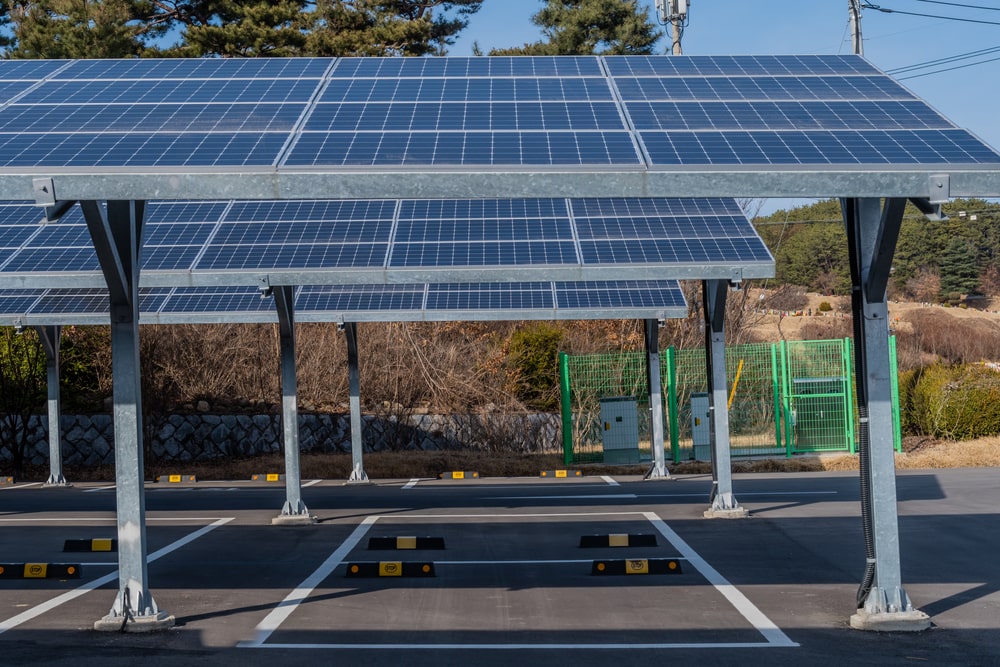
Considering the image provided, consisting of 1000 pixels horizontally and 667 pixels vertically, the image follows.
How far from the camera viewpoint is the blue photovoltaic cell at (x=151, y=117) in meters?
9.05

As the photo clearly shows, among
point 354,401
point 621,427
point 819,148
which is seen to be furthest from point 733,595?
point 621,427

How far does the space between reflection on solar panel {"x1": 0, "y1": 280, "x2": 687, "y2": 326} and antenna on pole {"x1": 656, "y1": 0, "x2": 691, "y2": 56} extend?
34.2 feet

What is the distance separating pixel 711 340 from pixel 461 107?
6895mm

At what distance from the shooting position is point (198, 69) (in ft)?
39.6

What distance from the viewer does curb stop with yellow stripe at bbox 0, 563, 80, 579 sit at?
11352 mm

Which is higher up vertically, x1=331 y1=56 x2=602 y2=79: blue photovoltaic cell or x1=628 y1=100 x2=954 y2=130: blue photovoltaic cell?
x1=331 y1=56 x2=602 y2=79: blue photovoltaic cell

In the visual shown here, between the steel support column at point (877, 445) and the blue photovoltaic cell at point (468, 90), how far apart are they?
287 centimetres

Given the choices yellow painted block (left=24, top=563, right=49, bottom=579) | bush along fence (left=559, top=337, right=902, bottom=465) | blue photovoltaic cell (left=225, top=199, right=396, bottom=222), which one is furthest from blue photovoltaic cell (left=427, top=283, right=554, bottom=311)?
yellow painted block (left=24, top=563, right=49, bottom=579)

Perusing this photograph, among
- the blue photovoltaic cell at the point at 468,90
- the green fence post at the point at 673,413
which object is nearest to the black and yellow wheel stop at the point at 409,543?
the blue photovoltaic cell at the point at 468,90

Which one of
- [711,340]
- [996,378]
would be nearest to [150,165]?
[711,340]

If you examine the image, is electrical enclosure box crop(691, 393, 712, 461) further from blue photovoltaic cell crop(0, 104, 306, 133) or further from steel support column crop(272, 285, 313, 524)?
blue photovoltaic cell crop(0, 104, 306, 133)

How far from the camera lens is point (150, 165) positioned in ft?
25.2

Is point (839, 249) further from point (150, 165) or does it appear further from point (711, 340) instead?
point (150, 165)

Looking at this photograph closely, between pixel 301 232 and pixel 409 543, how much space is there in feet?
16.3
